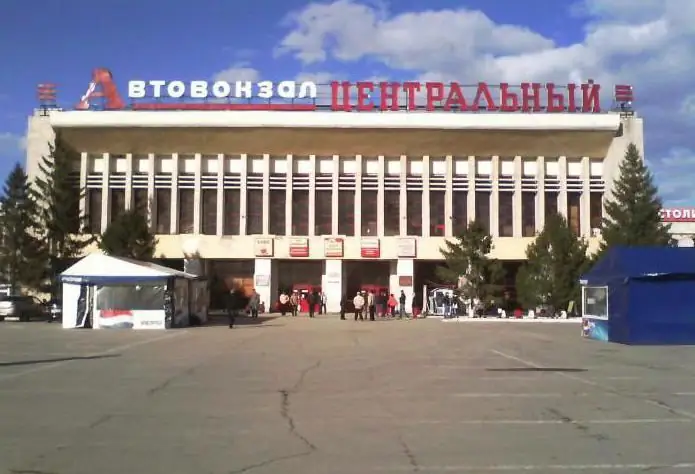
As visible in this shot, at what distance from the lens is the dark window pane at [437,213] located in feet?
176

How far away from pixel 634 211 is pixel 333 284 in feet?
69.7

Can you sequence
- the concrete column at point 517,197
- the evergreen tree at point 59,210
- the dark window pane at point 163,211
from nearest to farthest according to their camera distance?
the evergreen tree at point 59,210 → the concrete column at point 517,197 → the dark window pane at point 163,211

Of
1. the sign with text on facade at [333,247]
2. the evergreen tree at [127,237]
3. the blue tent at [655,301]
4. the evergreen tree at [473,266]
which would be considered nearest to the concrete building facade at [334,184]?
the sign with text on facade at [333,247]

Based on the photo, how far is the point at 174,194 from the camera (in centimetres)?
5334

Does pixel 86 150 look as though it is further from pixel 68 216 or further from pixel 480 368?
pixel 480 368

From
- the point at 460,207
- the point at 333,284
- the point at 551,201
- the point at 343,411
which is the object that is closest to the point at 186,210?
the point at 333,284

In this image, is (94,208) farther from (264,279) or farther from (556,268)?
(556,268)

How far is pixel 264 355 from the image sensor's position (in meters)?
19.6

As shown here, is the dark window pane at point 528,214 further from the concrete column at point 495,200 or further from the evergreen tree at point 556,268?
the evergreen tree at point 556,268

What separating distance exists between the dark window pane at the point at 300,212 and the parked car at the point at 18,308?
19.4 meters

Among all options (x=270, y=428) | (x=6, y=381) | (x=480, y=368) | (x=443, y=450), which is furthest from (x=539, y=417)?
(x=6, y=381)

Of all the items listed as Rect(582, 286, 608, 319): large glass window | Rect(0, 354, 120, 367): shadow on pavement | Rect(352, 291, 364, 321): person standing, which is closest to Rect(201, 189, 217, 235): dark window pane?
Rect(352, 291, 364, 321): person standing

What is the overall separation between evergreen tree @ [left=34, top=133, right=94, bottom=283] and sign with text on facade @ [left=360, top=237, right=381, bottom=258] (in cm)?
1946

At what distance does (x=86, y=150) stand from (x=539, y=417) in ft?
162
